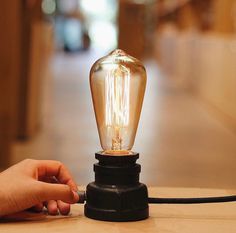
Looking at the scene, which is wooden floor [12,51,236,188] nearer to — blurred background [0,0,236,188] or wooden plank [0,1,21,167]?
blurred background [0,0,236,188]

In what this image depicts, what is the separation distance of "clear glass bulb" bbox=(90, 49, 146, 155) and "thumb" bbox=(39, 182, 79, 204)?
124 millimetres

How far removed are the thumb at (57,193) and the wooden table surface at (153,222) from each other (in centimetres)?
4

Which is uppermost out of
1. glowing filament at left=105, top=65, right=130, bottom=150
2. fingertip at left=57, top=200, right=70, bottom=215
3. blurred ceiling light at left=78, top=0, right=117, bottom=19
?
blurred ceiling light at left=78, top=0, right=117, bottom=19

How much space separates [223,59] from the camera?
557cm

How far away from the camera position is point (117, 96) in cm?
117

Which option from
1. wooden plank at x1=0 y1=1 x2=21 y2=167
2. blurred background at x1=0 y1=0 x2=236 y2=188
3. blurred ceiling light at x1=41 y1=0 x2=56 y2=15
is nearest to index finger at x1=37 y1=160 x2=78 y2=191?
blurred background at x1=0 y1=0 x2=236 y2=188

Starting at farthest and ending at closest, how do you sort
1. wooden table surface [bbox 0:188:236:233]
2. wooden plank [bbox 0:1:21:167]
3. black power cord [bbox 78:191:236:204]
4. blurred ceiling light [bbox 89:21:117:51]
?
1. blurred ceiling light [bbox 89:21:117:51]
2. wooden plank [bbox 0:1:21:167]
3. black power cord [bbox 78:191:236:204]
4. wooden table surface [bbox 0:188:236:233]

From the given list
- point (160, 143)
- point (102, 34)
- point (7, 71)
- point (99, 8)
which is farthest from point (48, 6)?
point (99, 8)

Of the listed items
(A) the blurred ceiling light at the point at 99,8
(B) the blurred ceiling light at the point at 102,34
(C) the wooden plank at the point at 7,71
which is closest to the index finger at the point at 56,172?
(C) the wooden plank at the point at 7,71

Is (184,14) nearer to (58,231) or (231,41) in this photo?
(231,41)

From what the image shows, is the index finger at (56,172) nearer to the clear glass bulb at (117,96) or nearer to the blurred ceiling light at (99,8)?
the clear glass bulb at (117,96)

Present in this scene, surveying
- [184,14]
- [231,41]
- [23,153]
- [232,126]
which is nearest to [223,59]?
[231,41]

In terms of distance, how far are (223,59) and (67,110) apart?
5.02 ft

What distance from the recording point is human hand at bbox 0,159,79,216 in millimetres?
1026
